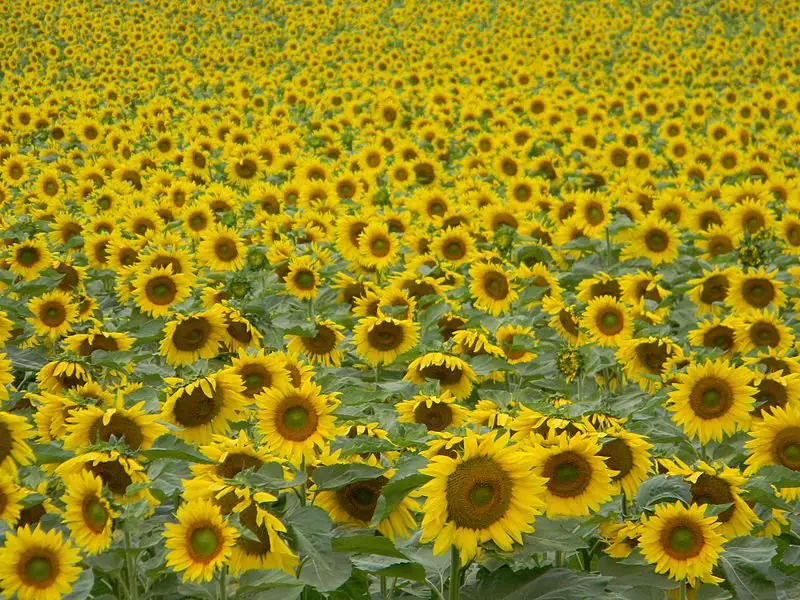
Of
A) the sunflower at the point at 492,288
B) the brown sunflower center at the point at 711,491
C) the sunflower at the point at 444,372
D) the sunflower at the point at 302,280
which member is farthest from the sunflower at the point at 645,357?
the sunflower at the point at 302,280

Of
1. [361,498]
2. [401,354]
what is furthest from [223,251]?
[361,498]

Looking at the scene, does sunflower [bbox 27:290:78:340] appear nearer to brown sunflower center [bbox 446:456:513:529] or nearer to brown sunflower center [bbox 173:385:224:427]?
brown sunflower center [bbox 173:385:224:427]

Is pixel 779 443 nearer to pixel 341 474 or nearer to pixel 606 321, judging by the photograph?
pixel 341 474

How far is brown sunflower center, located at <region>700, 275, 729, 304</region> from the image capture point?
6.28m

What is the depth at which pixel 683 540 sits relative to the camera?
9.60 ft

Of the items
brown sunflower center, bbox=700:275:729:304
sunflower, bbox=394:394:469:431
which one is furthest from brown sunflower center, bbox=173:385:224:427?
brown sunflower center, bbox=700:275:729:304

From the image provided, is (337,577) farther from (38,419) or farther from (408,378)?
(408,378)

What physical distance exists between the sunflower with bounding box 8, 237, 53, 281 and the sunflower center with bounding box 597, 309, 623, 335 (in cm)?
360

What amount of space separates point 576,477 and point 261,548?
3.20 ft

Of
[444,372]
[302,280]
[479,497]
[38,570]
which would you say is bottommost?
[38,570]

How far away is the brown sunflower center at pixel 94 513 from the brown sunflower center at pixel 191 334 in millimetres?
1748

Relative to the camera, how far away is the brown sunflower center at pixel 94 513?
106 inches

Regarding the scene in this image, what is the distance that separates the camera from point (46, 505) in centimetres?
284

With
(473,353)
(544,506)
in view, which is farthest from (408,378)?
(544,506)
